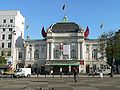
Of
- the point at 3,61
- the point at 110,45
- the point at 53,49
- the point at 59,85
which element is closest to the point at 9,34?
the point at 3,61

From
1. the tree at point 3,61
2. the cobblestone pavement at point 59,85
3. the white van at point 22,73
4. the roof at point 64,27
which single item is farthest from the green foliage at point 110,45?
the tree at point 3,61

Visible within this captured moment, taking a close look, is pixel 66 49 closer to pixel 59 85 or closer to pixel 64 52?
pixel 64 52

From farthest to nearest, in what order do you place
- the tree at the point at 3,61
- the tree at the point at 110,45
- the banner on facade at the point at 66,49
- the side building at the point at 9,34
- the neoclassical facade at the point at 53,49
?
the side building at the point at 9,34
the banner on facade at the point at 66,49
the neoclassical facade at the point at 53,49
the tree at the point at 3,61
the tree at the point at 110,45

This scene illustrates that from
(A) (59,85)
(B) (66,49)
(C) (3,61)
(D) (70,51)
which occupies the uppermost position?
(B) (66,49)

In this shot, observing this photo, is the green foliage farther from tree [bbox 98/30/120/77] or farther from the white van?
the white van

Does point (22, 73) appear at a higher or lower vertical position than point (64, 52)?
lower

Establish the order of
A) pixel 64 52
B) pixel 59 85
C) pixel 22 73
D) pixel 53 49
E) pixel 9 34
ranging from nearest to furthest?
pixel 59 85 < pixel 22 73 < pixel 64 52 < pixel 53 49 < pixel 9 34

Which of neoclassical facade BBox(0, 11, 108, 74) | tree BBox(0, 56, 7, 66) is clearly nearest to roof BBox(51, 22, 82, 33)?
neoclassical facade BBox(0, 11, 108, 74)

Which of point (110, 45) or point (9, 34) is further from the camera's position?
point (9, 34)

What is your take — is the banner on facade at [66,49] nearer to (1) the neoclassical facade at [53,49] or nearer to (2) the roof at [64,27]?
(1) the neoclassical facade at [53,49]

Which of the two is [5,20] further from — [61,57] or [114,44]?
[114,44]

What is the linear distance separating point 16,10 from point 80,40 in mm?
25572

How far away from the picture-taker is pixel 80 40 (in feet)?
312

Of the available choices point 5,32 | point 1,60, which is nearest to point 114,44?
point 1,60
